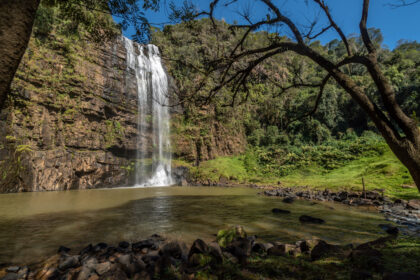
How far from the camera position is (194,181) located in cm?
2555

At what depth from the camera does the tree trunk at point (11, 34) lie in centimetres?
177

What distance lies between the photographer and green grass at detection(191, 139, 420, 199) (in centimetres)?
1781

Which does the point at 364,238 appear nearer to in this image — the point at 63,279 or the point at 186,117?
the point at 63,279

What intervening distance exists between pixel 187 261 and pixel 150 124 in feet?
82.1

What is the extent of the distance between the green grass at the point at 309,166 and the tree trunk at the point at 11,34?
17506mm

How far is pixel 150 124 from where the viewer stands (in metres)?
27.0

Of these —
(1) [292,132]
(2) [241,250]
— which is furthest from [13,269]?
(1) [292,132]

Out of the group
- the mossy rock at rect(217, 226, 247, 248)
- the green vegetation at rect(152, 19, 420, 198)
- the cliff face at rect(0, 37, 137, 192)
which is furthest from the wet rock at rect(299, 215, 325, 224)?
the cliff face at rect(0, 37, 137, 192)

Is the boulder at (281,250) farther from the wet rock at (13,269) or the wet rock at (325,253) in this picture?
the wet rock at (13,269)

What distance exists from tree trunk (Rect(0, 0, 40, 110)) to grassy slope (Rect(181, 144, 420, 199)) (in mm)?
15828

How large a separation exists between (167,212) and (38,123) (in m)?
16.5

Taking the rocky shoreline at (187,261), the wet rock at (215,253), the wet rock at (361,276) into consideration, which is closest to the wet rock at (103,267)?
the rocky shoreline at (187,261)

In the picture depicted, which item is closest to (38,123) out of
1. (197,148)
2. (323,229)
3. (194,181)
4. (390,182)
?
(194,181)

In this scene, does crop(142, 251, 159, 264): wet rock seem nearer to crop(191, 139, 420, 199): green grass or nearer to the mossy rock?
the mossy rock
